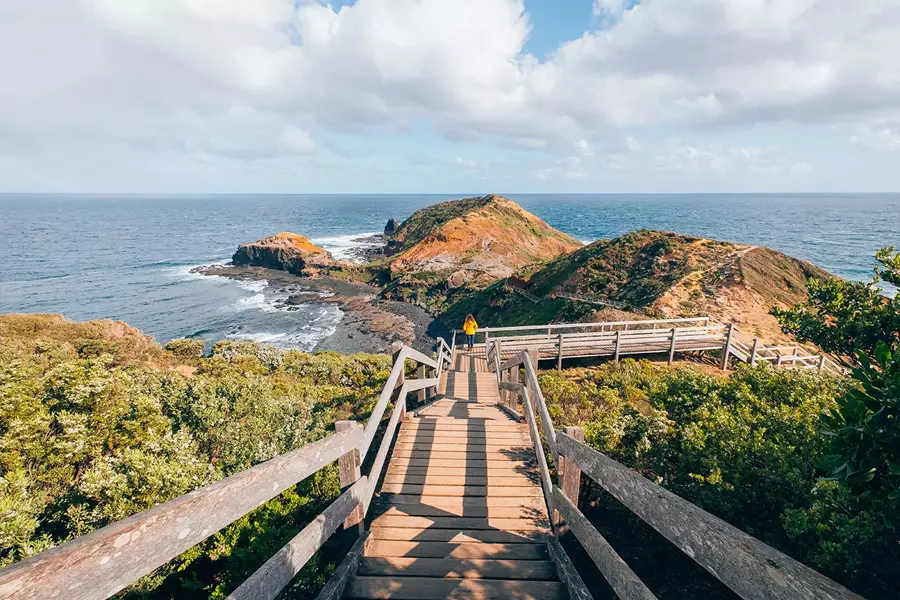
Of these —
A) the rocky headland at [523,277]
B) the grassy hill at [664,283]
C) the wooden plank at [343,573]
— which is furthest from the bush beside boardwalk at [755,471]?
the grassy hill at [664,283]

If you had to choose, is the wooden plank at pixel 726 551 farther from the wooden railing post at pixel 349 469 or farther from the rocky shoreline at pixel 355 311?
the rocky shoreline at pixel 355 311

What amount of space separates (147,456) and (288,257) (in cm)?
5418

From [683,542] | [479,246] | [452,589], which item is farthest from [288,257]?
[683,542]

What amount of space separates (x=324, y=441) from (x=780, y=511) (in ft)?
13.9

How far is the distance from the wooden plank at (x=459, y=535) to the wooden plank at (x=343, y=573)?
40cm

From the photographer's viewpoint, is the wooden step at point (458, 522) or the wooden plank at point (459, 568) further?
the wooden step at point (458, 522)

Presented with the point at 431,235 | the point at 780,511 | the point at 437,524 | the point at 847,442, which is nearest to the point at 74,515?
the point at 437,524

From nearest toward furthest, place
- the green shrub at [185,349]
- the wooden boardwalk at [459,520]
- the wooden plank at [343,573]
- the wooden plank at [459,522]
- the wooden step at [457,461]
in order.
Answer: the wooden plank at [343,573] < the wooden boardwalk at [459,520] < the wooden plank at [459,522] < the wooden step at [457,461] < the green shrub at [185,349]

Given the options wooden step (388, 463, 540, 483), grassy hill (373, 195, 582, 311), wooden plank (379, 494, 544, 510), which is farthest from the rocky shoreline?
wooden plank (379, 494, 544, 510)

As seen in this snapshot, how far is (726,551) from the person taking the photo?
159 centimetres

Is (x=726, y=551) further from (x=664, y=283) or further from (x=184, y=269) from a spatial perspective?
(x=184, y=269)

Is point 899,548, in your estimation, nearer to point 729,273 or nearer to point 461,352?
point 461,352

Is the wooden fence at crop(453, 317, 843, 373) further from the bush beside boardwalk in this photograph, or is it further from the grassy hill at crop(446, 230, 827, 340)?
the bush beside boardwalk

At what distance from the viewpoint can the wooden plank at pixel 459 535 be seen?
12.7 feet
